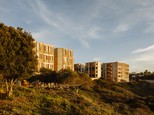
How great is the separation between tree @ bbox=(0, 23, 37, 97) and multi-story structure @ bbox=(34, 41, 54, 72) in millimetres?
52153

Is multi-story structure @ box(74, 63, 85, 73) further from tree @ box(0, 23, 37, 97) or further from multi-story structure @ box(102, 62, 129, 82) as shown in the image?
tree @ box(0, 23, 37, 97)

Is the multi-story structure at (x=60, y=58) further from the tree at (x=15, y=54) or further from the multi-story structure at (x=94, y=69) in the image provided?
the tree at (x=15, y=54)

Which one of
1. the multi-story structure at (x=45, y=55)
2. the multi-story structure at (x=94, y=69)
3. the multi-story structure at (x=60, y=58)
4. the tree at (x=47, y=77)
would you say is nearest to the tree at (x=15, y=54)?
the tree at (x=47, y=77)

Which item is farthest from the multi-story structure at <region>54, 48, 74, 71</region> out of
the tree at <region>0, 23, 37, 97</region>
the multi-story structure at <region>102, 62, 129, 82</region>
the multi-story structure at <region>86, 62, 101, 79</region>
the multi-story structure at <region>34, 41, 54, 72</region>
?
the tree at <region>0, 23, 37, 97</region>

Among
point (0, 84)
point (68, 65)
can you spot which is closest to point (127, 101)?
point (0, 84)

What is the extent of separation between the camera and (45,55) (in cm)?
8131

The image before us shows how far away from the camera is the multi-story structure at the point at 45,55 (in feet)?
254

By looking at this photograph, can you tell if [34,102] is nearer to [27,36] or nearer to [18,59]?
[18,59]

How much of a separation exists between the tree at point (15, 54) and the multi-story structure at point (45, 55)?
52153mm

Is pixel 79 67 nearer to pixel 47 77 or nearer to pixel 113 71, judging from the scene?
pixel 113 71

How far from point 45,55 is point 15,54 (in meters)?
58.5

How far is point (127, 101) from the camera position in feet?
149

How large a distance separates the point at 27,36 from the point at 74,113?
32.5ft

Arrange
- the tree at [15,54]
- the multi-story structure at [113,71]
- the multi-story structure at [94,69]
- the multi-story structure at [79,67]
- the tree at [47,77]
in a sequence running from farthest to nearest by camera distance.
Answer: the multi-story structure at [113,71] < the multi-story structure at [79,67] < the multi-story structure at [94,69] < the tree at [47,77] < the tree at [15,54]
